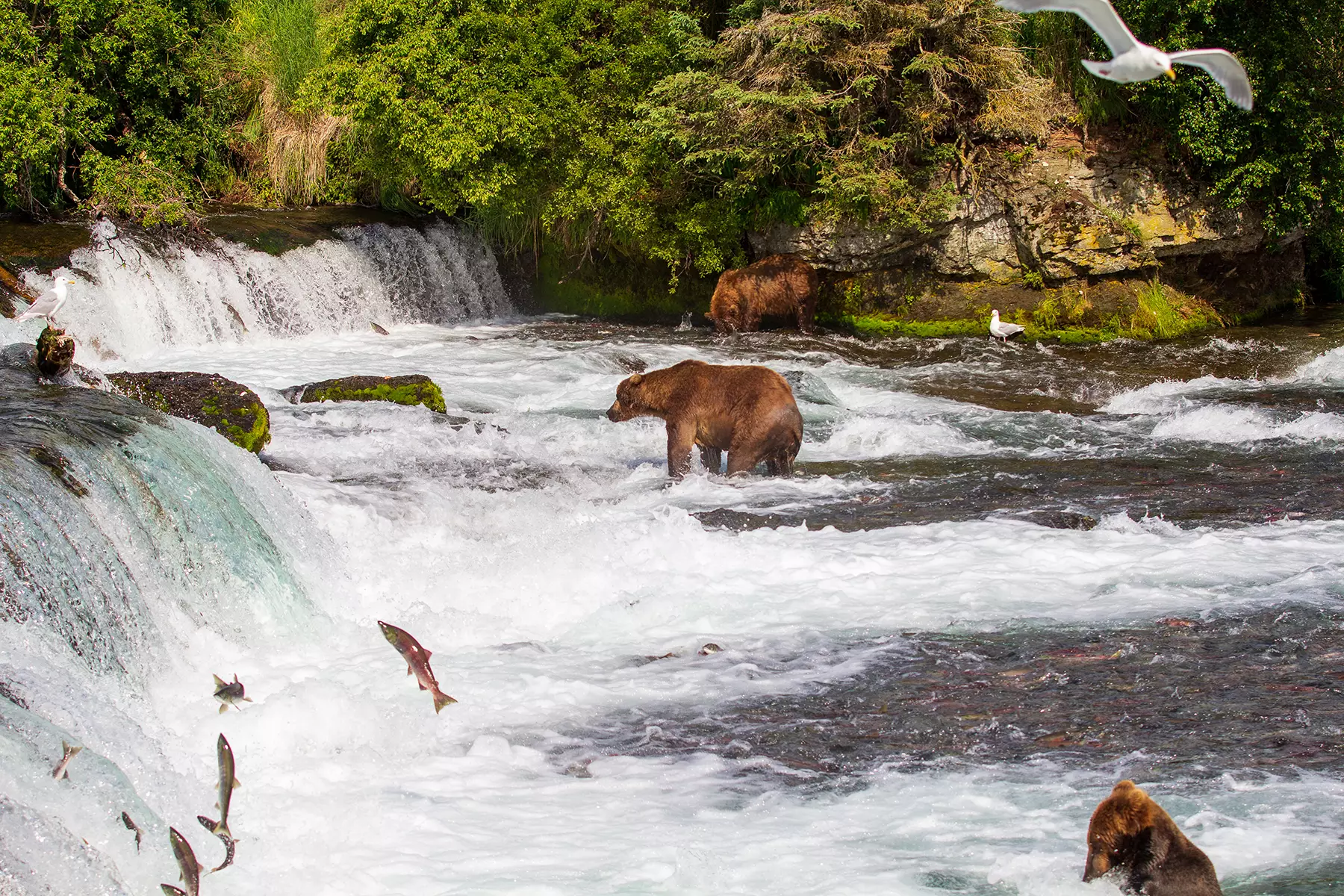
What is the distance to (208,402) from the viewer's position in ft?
34.3

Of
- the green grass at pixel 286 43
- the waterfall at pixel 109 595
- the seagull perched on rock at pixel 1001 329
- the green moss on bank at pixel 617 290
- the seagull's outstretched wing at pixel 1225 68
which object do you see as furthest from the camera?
the green grass at pixel 286 43

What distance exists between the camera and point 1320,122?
16312 mm

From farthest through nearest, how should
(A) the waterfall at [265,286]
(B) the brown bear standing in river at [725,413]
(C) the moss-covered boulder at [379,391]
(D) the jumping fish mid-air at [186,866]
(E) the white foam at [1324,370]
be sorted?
1. (A) the waterfall at [265,286]
2. (E) the white foam at [1324,370]
3. (C) the moss-covered boulder at [379,391]
4. (B) the brown bear standing in river at [725,413]
5. (D) the jumping fish mid-air at [186,866]

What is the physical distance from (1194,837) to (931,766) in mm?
1066

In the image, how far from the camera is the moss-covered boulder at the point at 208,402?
10211mm

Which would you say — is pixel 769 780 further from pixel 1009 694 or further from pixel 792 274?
pixel 792 274

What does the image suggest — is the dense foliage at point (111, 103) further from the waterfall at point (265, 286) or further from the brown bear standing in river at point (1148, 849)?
the brown bear standing in river at point (1148, 849)

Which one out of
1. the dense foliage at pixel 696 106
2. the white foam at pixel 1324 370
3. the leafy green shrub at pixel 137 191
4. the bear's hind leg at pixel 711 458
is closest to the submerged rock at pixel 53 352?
the bear's hind leg at pixel 711 458

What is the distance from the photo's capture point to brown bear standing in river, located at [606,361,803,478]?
396 inches

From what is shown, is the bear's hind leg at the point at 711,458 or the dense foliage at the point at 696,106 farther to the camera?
the dense foliage at the point at 696,106

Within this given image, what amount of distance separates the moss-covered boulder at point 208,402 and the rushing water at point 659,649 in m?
0.32

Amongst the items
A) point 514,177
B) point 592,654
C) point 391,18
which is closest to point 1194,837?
point 592,654

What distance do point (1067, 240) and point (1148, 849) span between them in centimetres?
1451

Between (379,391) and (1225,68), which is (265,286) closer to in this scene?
(379,391)
